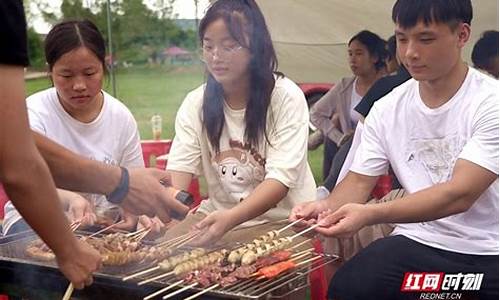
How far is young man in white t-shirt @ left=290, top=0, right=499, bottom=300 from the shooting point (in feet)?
8.00

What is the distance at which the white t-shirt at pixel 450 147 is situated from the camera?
247 cm

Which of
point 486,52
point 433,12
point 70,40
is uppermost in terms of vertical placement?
point 433,12

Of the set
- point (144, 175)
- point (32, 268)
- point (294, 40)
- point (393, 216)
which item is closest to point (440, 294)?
point (393, 216)

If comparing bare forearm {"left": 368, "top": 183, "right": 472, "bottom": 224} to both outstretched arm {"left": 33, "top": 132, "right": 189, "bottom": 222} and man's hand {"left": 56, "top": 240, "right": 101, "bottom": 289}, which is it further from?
man's hand {"left": 56, "top": 240, "right": 101, "bottom": 289}

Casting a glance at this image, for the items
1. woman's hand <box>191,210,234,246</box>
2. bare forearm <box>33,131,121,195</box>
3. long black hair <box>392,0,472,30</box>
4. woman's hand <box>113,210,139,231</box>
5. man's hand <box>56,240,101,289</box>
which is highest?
long black hair <box>392,0,472,30</box>

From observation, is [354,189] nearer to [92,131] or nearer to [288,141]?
[288,141]

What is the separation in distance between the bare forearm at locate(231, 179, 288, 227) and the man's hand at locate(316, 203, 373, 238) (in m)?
0.42

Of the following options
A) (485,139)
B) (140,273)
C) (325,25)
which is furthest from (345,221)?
(325,25)

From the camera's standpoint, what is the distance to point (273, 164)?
2.98m

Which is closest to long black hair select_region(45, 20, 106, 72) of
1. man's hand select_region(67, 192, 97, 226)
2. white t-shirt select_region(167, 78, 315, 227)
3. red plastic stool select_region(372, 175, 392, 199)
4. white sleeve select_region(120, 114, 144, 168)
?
white sleeve select_region(120, 114, 144, 168)

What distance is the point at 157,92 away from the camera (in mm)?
6465

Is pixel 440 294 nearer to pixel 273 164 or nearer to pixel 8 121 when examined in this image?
pixel 273 164

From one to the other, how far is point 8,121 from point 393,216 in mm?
1319

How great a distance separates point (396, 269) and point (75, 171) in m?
1.08
